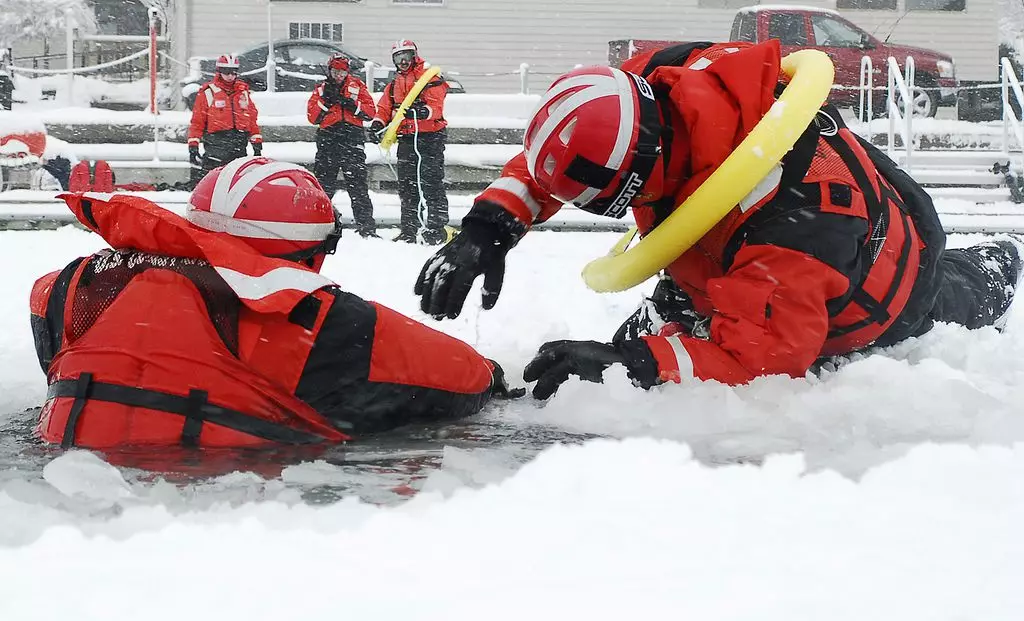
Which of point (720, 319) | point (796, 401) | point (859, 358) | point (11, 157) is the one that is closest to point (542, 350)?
point (720, 319)

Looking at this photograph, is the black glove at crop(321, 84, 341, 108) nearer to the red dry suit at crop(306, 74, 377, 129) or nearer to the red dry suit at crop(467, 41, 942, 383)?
the red dry suit at crop(306, 74, 377, 129)

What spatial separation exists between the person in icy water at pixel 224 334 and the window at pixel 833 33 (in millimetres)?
14308

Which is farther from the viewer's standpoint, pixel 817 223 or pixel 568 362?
pixel 568 362

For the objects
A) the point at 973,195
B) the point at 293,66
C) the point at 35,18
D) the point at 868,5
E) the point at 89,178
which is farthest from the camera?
the point at 35,18

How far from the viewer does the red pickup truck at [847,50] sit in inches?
608

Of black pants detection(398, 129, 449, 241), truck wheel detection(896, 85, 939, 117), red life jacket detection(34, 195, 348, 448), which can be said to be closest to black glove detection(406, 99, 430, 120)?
black pants detection(398, 129, 449, 241)

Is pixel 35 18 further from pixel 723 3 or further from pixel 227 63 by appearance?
pixel 227 63

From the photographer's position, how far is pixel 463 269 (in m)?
3.38

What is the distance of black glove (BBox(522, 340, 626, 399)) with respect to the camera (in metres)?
2.99

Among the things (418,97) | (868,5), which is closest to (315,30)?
(418,97)

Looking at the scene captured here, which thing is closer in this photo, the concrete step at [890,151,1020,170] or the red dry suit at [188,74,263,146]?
the red dry suit at [188,74,263,146]

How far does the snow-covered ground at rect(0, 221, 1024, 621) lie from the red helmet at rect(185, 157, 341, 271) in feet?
2.03

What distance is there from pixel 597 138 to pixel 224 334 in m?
1.11

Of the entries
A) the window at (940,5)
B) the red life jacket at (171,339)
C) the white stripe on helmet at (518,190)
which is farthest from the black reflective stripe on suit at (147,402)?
the window at (940,5)
